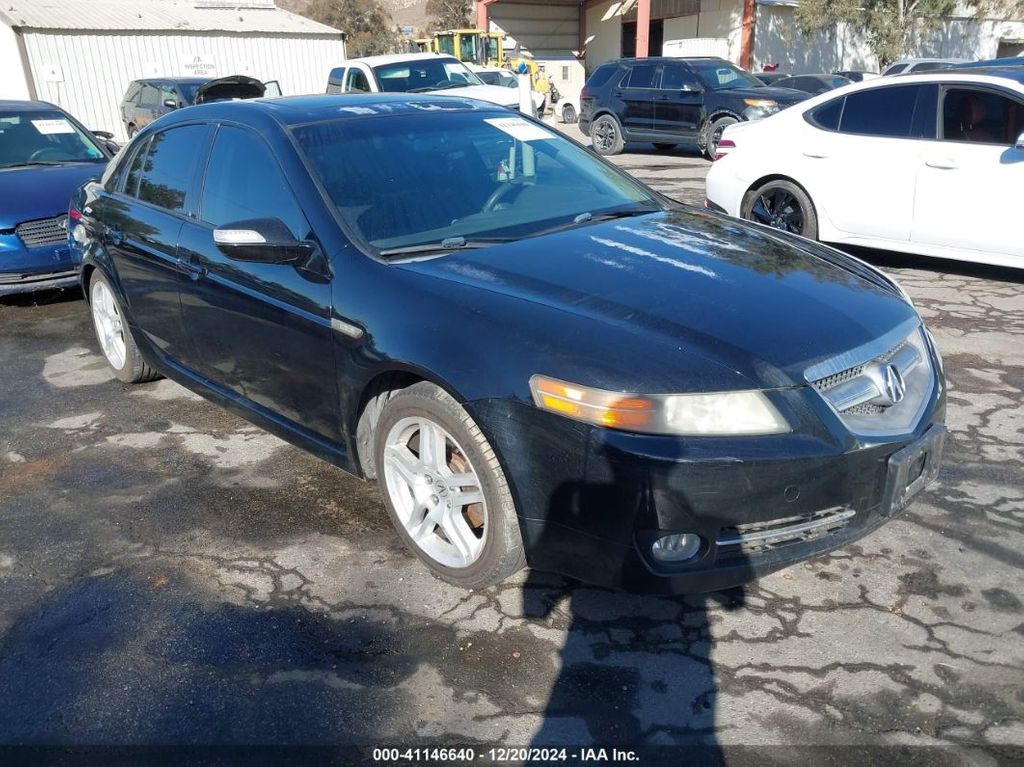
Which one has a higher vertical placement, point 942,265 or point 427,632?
point 942,265

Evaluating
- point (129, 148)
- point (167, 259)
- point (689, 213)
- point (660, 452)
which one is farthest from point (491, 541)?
point (129, 148)

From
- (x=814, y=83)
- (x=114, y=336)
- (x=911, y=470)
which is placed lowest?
(x=114, y=336)

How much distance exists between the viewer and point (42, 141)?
8.22 m

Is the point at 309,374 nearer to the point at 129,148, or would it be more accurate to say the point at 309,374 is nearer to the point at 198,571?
the point at 198,571

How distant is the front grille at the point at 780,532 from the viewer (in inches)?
103

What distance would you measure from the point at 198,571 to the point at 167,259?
1.58 meters

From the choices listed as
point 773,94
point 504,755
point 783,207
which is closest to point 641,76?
point 773,94

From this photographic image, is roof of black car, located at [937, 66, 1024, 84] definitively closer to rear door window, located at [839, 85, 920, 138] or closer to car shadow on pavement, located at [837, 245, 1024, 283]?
rear door window, located at [839, 85, 920, 138]

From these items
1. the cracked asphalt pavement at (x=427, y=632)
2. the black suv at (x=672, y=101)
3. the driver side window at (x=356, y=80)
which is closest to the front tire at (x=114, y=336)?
the cracked asphalt pavement at (x=427, y=632)

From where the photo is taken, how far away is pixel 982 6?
101 feet

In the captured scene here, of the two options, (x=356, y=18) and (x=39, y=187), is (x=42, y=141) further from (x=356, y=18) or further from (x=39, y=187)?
(x=356, y=18)

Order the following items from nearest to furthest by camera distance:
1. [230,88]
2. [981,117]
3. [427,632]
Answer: [427,632] < [981,117] < [230,88]

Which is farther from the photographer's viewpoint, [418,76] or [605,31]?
[605,31]

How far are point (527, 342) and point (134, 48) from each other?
25.4m
